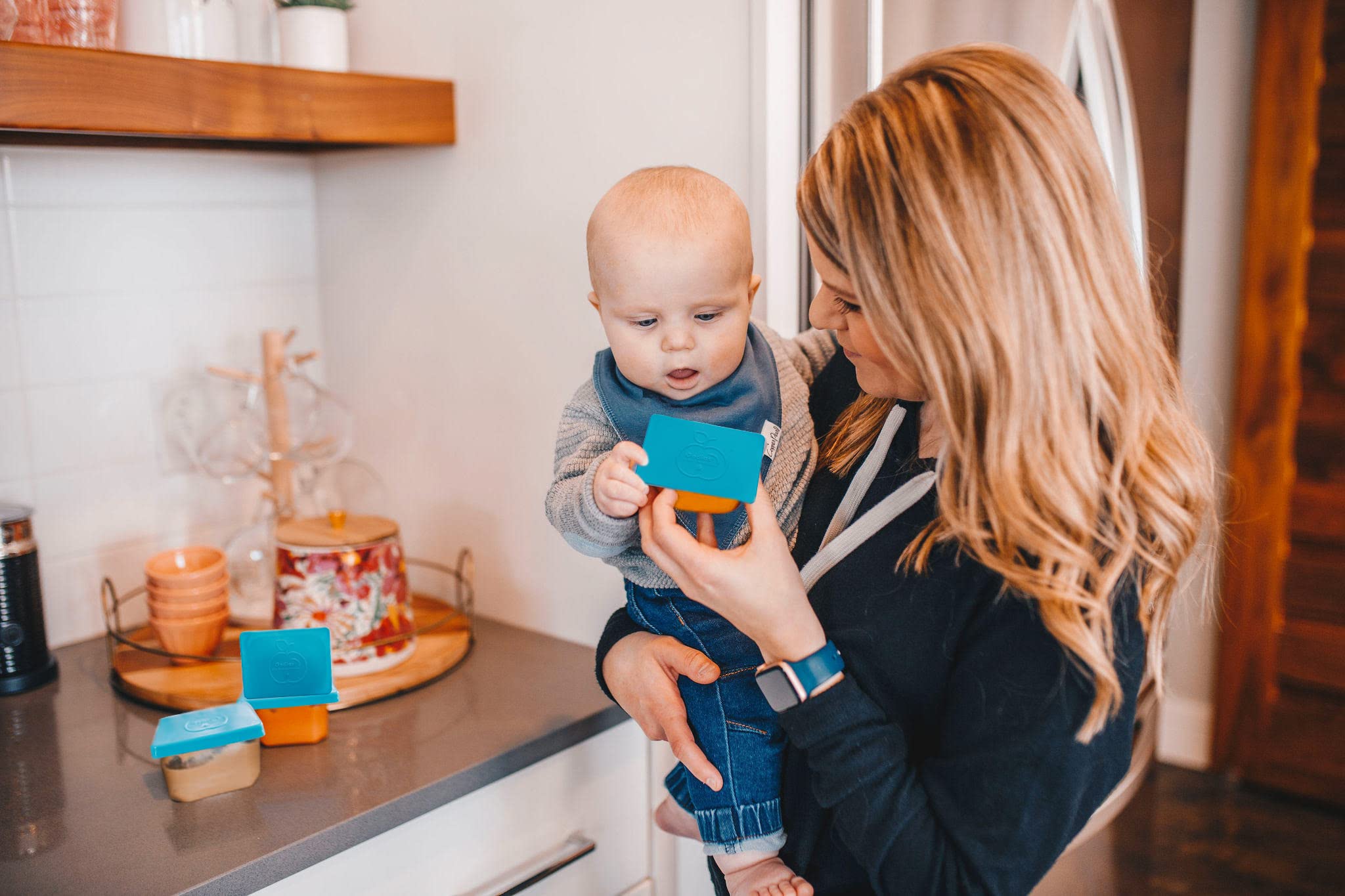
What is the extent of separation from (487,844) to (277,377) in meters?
0.79

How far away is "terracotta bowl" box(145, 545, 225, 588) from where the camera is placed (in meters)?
1.47

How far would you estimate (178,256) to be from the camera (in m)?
1.69

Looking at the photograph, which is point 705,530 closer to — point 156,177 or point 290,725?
point 290,725

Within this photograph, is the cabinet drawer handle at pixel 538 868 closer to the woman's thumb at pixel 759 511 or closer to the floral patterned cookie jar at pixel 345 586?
the floral patterned cookie jar at pixel 345 586

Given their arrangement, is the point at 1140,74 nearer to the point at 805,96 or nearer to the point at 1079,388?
the point at 805,96

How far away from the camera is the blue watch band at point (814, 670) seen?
92 cm

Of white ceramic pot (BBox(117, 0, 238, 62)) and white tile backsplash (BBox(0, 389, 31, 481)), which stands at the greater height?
white ceramic pot (BBox(117, 0, 238, 62))

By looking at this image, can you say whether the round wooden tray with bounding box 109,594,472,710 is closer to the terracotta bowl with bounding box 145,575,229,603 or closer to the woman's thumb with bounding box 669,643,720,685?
the terracotta bowl with bounding box 145,575,229,603

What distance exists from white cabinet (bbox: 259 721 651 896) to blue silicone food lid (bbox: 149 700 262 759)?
16 cm

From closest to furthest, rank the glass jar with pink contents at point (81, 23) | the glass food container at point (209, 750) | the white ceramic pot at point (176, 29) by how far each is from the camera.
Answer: the glass food container at point (209, 750) < the glass jar with pink contents at point (81, 23) < the white ceramic pot at point (176, 29)

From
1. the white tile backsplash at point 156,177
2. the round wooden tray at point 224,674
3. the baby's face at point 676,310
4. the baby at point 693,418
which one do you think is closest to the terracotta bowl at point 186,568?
the round wooden tray at point 224,674

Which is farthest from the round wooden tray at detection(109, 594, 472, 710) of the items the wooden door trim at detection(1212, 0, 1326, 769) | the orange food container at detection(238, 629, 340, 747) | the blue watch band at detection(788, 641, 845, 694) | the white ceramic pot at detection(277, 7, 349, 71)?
the wooden door trim at detection(1212, 0, 1326, 769)

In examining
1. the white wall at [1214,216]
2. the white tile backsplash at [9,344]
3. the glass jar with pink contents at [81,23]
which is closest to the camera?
the glass jar with pink contents at [81,23]

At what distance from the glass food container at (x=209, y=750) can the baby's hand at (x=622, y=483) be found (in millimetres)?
499
